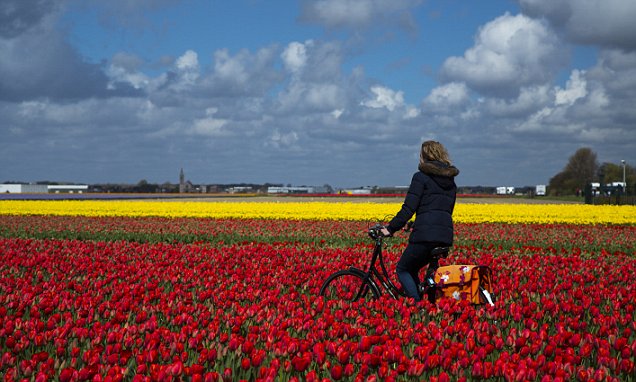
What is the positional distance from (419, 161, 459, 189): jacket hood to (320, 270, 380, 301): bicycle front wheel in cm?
141

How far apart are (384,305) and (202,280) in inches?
131

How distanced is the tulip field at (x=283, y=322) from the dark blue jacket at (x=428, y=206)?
2.42ft

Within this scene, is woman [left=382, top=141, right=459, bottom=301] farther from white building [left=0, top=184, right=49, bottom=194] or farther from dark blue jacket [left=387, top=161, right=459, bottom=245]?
white building [left=0, top=184, right=49, bottom=194]

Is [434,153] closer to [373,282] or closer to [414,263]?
[414,263]

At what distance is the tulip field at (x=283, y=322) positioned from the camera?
436 centimetres

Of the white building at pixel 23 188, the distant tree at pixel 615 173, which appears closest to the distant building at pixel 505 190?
the distant tree at pixel 615 173

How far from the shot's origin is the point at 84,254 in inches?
482

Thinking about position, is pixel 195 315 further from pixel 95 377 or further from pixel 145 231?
pixel 145 231

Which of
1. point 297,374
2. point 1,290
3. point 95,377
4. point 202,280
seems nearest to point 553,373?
point 297,374

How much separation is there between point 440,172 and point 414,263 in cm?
102

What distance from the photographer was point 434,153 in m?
6.27

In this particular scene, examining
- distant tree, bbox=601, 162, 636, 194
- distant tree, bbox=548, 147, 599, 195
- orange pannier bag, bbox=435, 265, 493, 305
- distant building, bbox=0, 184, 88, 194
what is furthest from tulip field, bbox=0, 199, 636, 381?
distant building, bbox=0, 184, 88, 194

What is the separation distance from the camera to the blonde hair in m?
6.26

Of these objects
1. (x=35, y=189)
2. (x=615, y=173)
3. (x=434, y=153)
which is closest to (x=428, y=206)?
(x=434, y=153)
